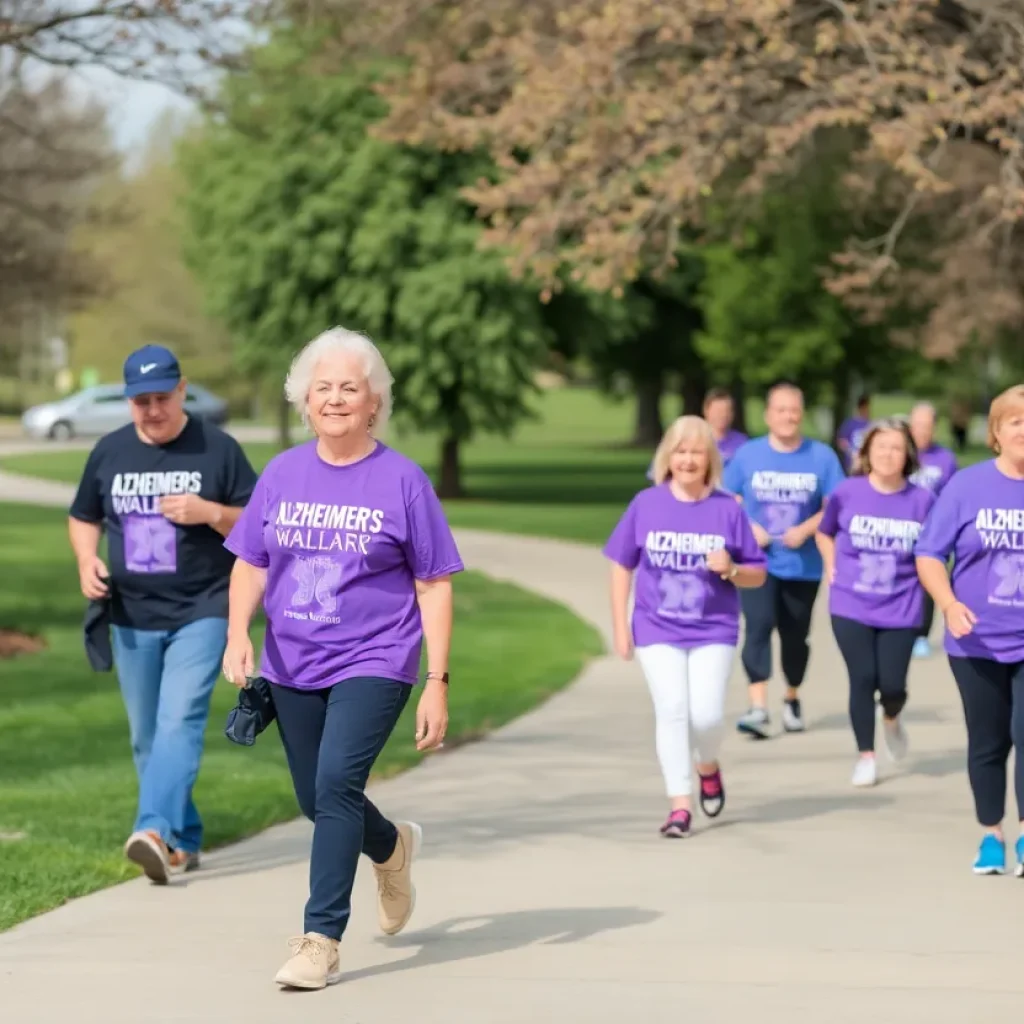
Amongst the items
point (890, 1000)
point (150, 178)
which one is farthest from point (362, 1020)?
point (150, 178)

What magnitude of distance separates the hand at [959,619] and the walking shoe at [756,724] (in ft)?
13.7

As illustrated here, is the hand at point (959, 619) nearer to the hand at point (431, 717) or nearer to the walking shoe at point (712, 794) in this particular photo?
the walking shoe at point (712, 794)

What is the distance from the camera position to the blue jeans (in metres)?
7.89

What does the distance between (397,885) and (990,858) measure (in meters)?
2.45

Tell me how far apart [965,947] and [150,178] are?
85.5m

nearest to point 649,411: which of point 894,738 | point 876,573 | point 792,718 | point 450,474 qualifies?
point 450,474

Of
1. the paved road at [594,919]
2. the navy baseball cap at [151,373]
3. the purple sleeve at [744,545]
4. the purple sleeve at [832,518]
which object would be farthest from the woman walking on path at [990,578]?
the navy baseball cap at [151,373]

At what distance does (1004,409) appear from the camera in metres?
8.00

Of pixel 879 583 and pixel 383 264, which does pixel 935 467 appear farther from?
pixel 383 264

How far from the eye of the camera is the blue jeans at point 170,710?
7895 millimetres

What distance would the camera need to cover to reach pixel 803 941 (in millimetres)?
6840

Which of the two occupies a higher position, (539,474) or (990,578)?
(990,578)

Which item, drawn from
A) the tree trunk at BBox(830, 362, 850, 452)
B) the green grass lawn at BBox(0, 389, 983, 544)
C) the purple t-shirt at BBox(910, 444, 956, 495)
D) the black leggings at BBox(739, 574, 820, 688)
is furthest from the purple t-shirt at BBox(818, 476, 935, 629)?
the tree trunk at BBox(830, 362, 850, 452)

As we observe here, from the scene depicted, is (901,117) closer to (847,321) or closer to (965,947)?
(965,947)
